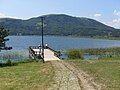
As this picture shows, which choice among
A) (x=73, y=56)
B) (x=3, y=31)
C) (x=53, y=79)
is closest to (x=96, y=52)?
(x=73, y=56)

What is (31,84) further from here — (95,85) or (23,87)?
(95,85)

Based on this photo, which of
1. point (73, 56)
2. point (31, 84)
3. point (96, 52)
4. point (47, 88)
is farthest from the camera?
point (96, 52)

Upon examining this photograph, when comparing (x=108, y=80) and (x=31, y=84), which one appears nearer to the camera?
(x=31, y=84)

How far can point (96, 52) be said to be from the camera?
103 m

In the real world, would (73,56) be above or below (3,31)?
below

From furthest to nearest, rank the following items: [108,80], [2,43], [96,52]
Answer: [96,52] → [2,43] → [108,80]

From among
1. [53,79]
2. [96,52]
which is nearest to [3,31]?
[53,79]

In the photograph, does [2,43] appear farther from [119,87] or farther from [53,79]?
[119,87]

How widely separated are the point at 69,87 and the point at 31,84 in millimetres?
3605

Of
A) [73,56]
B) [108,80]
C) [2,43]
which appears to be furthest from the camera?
[73,56]

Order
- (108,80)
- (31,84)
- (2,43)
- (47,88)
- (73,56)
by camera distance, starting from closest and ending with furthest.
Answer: (47,88) → (31,84) → (108,80) → (2,43) → (73,56)

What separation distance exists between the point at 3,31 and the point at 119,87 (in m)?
35.4

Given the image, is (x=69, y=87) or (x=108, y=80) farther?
(x=108, y=80)

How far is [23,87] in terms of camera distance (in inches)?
990
